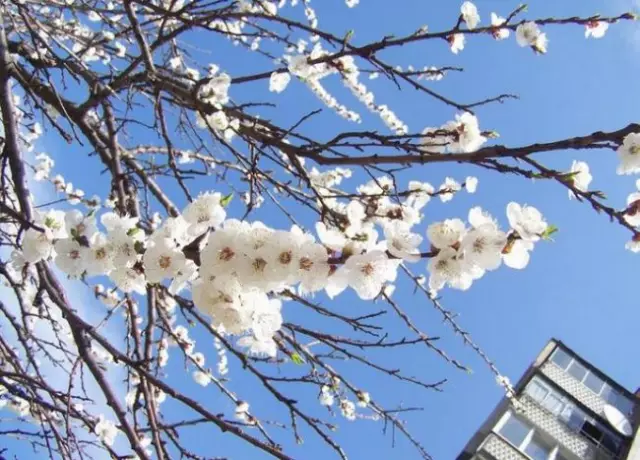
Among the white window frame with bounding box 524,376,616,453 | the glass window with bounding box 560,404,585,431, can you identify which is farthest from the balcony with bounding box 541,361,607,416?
the glass window with bounding box 560,404,585,431

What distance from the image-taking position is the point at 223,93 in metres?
3.23

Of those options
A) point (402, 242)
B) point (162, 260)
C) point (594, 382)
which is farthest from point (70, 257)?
point (594, 382)

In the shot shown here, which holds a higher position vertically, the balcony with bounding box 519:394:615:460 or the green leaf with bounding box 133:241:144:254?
the balcony with bounding box 519:394:615:460

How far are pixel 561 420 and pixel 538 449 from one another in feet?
2.82

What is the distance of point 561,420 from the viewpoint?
11.9 m

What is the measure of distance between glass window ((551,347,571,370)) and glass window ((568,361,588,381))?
0.45 ft

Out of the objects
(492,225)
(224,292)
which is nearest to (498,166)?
(492,225)

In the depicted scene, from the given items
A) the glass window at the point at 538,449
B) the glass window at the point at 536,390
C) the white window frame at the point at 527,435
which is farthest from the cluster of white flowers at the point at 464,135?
the glass window at the point at 536,390

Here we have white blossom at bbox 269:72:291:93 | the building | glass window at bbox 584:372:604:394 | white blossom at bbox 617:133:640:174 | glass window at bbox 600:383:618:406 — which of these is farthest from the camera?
glass window at bbox 584:372:604:394

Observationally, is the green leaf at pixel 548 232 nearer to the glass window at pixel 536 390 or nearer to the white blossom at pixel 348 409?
the white blossom at pixel 348 409

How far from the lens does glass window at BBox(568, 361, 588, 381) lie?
13.4 metres

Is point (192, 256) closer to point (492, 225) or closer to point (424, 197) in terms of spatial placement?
point (492, 225)

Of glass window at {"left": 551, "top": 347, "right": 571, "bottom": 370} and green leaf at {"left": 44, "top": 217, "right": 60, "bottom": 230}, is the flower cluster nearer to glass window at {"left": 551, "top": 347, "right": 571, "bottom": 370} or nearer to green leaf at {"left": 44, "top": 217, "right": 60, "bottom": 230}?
green leaf at {"left": 44, "top": 217, "right": 60, "bottom": 230}

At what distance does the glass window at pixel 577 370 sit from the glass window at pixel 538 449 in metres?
2.41
